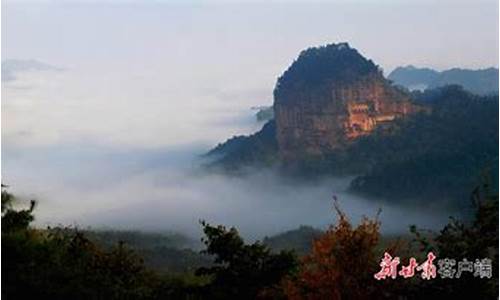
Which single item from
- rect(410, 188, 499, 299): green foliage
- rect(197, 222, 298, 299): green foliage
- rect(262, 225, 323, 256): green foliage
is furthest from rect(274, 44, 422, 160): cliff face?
rect(410, 188, 499, 299): green foliage

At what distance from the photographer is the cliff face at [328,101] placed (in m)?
130

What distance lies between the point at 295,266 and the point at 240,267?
1.33 meters

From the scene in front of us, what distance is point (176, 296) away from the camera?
1695cm

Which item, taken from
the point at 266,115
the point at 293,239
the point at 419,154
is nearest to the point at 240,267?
the point at 293,239

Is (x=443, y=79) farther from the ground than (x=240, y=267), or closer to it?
farther from the ground

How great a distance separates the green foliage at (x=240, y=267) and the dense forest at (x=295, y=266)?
22 mm

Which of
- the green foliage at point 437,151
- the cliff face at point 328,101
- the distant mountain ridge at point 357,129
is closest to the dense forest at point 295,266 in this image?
the green foliage at point 437,151

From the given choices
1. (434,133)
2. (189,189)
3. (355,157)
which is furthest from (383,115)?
(189,189)

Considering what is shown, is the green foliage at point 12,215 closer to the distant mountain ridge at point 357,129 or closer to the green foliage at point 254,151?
the distant mountain ridge at point 357,129

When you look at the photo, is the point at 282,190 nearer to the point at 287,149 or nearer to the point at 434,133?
the point at 287,149

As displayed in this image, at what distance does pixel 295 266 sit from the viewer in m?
17.1

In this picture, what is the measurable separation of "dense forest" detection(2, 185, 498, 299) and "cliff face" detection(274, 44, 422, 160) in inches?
4477

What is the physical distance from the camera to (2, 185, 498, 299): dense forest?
12047mm

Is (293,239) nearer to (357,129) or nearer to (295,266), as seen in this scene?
(357,129)
